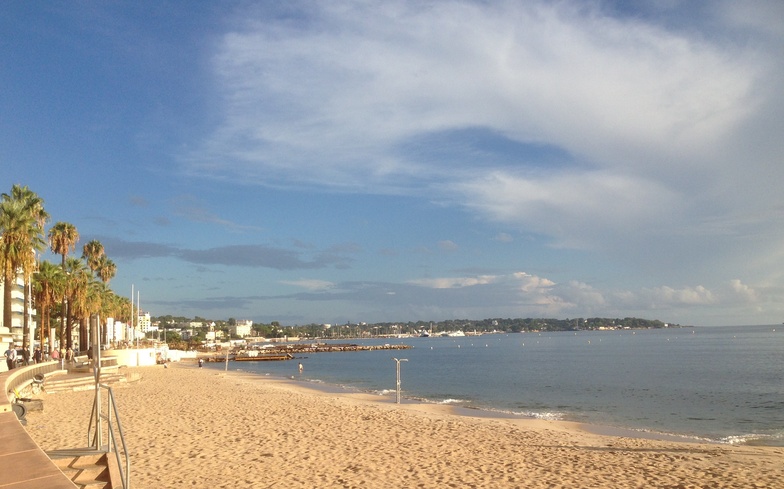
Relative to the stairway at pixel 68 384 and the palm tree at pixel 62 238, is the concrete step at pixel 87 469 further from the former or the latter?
the palm tree at pixel 62 238

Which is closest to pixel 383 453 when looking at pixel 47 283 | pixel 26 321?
pixel 26 321

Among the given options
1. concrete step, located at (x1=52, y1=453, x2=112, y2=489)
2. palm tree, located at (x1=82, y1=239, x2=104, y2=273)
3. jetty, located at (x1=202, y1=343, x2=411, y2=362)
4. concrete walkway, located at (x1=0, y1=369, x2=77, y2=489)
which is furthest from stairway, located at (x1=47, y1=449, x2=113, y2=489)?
jetty, located at (x1=202, y1=343, x2=411, y2=362)

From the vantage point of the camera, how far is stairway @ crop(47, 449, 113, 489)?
817cm

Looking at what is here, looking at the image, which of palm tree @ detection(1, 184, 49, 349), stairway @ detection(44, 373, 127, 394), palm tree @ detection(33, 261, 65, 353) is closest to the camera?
stairway @ detection(44, 373, 127, 394)

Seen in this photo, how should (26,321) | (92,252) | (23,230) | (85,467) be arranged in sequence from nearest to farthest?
(85,467), (23,230), (26,321), (92,252)

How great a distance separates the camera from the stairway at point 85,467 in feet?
26.8

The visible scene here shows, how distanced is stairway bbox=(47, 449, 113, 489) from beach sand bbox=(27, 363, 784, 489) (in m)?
2.02

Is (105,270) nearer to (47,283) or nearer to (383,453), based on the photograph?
(47,283)

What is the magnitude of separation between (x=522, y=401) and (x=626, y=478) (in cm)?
2372

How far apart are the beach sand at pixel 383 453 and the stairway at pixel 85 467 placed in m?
2.02

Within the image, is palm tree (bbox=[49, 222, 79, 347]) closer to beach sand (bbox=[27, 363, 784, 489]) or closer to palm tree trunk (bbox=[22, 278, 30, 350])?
palm tree trunk (bbox=[22, 278, 30, 350])

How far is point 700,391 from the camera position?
130 ft

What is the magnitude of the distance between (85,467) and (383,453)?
286 inches

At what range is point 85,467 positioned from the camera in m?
8.66
